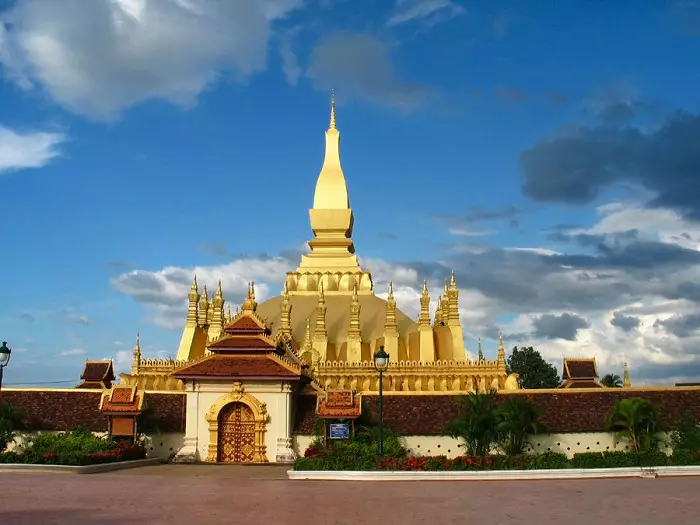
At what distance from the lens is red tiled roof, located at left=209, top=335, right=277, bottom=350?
88.1 ft

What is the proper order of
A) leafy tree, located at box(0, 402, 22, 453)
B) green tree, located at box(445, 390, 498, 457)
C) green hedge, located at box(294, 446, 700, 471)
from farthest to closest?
leafy tree, located at box(0, 402, 22, 453) < green tree, located at box(445, 390, 498, 457) < green hedge, located at box(294, 446, 700, 471)

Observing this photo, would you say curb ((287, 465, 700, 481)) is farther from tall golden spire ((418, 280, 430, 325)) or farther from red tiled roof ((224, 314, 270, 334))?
tall golden spire ((418, 280, 430, 325))

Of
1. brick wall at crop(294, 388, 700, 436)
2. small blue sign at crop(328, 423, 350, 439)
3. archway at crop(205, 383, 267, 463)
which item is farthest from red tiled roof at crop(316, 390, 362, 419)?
archway at crop(205, 383, 267, 463)

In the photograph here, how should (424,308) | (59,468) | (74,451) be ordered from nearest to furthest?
(59,468)
(74,451)
(424,308)

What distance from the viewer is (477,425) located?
966 inches

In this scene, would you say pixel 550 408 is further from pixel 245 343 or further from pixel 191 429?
pixel 191 429

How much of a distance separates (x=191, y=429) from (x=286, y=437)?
3.24 meters

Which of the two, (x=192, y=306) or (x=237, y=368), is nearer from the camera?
(x=237, y=368)

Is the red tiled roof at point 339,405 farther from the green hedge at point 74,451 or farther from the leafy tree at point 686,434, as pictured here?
the leafy tree at point 686,434

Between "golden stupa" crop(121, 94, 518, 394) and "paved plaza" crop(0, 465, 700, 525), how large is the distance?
34.7 ft

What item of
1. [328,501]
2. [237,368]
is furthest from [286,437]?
[328,501]

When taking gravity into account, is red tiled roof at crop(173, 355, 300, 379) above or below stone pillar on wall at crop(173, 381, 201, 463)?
above

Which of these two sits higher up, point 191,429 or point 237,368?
point 237,368

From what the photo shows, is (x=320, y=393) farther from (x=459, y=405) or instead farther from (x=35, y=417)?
(x=35, y=417)
